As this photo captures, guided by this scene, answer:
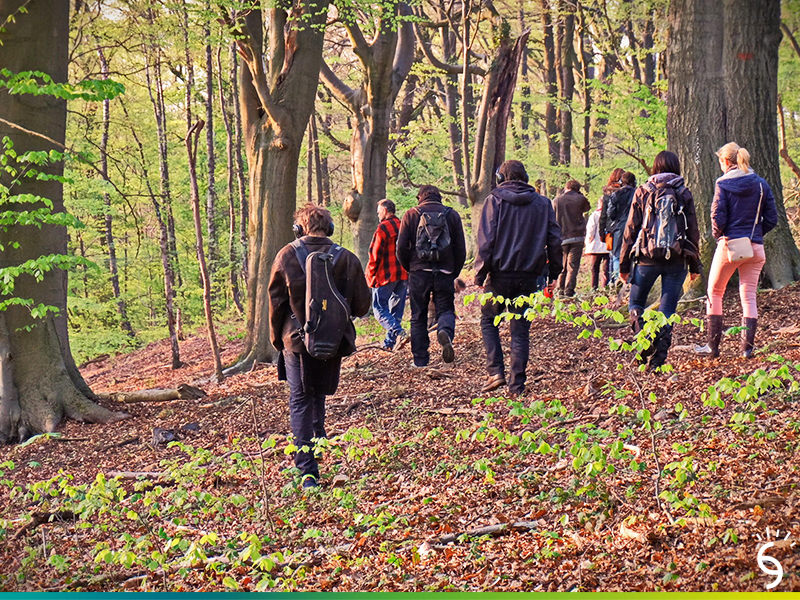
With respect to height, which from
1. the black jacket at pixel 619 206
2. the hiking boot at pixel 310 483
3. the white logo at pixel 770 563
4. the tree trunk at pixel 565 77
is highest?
the tree trunk at pixel 565 77

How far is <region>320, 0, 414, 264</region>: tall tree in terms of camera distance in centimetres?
1401

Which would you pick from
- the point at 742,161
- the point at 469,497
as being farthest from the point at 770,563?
the point at 742,161

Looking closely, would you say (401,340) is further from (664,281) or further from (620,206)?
(664,281)

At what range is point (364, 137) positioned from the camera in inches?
563

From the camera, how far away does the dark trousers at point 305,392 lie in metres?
5.31

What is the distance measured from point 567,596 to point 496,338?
12.5 ft

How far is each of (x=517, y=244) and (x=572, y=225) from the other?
19.3 feet

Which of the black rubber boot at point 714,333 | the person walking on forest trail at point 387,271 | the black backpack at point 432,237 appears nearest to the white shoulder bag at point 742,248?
the black rubber boot at point 714,333

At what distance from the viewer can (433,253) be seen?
8.02m

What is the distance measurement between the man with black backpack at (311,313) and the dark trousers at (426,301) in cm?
277

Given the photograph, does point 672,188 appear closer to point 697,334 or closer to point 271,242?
point 697,334

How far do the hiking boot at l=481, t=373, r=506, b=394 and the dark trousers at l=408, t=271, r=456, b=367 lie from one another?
4.78 ft

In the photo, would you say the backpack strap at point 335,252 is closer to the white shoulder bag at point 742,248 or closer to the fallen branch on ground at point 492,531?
Result: the fallen branch on ground at point 492,531

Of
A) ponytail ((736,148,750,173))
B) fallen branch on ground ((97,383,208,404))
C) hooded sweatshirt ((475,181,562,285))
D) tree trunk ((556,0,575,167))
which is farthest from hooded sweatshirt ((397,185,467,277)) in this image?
tree trunk ((556,0,575,167))
